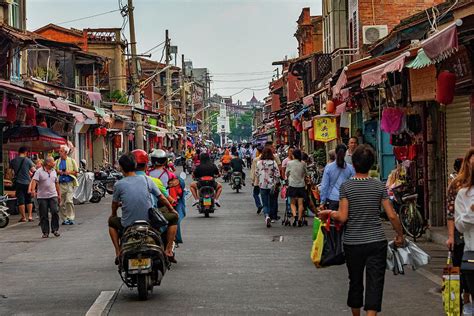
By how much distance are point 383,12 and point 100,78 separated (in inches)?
1260

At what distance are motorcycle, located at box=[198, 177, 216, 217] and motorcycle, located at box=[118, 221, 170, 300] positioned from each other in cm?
1262

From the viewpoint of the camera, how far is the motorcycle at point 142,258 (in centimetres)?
1070

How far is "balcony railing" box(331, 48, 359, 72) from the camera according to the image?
3097cm

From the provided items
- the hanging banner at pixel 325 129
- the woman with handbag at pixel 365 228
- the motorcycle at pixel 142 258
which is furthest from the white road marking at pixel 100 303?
the hanging banner at pixel 325 129

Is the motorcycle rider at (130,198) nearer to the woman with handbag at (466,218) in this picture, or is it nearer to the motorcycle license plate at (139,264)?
the motorcycle license plate at (139,264)

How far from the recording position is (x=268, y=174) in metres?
21.5

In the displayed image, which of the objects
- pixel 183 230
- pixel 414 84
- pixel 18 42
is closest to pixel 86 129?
pixel 18 42

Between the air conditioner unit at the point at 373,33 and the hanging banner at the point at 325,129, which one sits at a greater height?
the air conditioner unit at the point at 373,33

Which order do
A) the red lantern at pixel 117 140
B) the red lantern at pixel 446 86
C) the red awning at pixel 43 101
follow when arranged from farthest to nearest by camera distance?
the red lantern at pixel 117 140 → the red awning at pixel 43 101 → the red lantern at pixel 446 86

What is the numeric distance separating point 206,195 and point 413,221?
7622 mm

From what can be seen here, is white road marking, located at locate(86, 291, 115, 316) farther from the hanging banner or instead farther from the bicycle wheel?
the hanging banner

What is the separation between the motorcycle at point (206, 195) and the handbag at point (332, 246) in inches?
580

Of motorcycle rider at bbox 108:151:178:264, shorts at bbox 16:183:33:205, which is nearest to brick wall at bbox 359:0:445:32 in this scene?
shorts at bbox 16:183:33:205

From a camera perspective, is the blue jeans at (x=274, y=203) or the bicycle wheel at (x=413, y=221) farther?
the blue jeans at (x=274, y=203)
